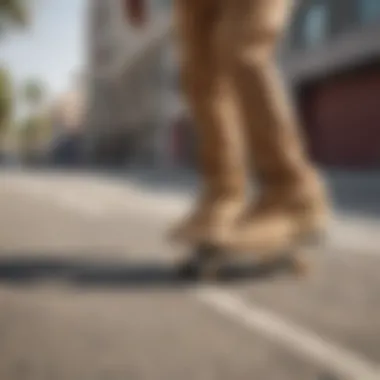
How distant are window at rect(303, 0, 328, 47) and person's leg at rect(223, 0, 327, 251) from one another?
82.2ft

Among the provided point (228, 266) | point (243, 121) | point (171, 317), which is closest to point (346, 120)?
point (228, 266)

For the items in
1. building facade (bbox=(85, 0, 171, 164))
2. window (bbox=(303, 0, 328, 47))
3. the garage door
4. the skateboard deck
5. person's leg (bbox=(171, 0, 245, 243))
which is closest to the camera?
the skateboard deck

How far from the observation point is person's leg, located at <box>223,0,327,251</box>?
3.36 m

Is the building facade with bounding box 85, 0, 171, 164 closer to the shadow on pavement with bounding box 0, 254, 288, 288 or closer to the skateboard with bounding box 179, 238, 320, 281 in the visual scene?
the shadow on pavement with bounding box 0, 254, 288, 288

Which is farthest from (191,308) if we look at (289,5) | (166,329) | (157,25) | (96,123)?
(96,123)

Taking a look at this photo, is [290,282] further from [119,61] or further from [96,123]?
[96,123]

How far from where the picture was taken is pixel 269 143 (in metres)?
3.41

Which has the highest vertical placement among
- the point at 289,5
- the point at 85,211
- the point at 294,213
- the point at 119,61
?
the point at 119,61

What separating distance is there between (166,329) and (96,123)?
55.7 m

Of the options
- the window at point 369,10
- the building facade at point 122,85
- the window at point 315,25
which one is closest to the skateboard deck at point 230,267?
the window at point 369,10

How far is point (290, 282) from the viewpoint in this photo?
3367 mm

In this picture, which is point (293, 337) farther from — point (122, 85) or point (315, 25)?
point (122, 85)

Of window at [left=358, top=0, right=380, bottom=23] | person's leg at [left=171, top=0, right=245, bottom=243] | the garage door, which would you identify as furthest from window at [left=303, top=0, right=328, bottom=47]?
person's leg at [left=171, top=0, right=245, bottom=243]

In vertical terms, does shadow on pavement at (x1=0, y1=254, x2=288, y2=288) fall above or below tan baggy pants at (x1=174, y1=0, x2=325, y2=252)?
below
